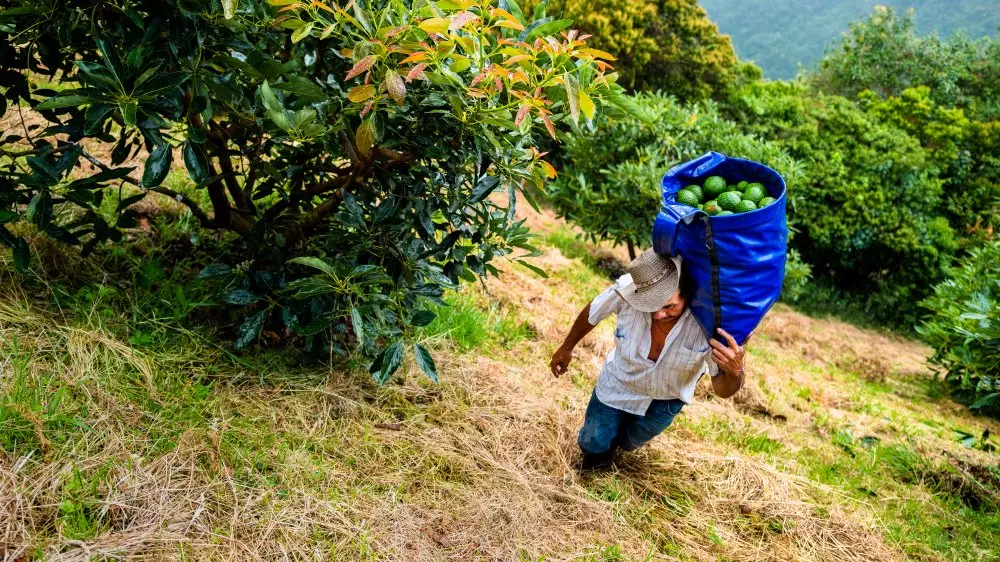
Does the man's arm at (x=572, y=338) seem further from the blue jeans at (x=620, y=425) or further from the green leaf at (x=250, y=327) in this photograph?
the green leaf at (x=250, y=327)

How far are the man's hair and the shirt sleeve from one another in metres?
0.25

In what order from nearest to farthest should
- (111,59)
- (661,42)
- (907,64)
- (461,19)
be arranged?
(461,19) < (111,59) < (661,42) < (907,64)

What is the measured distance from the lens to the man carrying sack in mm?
2412

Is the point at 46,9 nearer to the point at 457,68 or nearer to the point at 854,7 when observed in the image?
the point at 457,68

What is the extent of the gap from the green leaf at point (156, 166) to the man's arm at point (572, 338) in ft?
5.15

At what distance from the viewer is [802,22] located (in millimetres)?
40781

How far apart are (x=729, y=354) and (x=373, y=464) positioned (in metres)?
1.41

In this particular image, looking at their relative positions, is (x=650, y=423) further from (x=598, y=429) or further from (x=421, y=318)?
(x=421, y=318)

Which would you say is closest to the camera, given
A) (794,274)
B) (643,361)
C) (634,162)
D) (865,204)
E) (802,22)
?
(643,361)

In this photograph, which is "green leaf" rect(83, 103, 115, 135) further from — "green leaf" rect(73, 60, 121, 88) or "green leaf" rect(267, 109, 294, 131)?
"green leaf" rect(267, 109, 294, 131)

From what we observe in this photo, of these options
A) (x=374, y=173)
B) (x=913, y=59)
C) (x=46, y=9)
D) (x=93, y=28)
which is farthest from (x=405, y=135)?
(x=913, y=59)

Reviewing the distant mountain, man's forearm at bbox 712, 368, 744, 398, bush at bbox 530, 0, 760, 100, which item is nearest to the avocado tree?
man's forearm at bbox 712, 368, 744, 398

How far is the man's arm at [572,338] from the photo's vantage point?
2.75 meters

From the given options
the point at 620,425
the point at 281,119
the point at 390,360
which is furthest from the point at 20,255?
the point at 620,425
